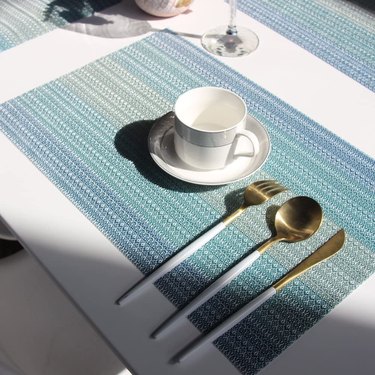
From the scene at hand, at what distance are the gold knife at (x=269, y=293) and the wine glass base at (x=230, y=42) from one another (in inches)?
15.5

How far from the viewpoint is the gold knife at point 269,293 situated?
56 centimetres

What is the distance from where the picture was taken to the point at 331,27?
3.25 feet

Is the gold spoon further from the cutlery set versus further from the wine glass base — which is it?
the wine glass base

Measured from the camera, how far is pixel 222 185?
2.32 ft

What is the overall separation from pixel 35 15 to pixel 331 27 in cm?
52

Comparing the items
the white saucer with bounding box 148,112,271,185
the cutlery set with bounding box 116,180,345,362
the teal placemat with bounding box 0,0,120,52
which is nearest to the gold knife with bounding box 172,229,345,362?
the cutlery set with bounding box 116,180,345,362

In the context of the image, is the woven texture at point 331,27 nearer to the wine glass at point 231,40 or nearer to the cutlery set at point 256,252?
the wine glass at point 231,40

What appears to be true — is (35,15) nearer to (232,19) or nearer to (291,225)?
(232,19)

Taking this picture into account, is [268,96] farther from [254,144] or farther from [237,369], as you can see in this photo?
[237,369]

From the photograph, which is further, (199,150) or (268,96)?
(268,96)

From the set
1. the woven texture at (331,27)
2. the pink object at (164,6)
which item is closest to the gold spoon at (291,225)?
the woven texture at (331,27)

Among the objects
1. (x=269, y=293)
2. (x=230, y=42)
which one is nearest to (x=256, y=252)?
(x=269, y=293)

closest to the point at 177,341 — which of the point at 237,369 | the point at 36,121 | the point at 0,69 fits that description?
the point at 237,369

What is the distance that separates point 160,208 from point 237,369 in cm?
22
